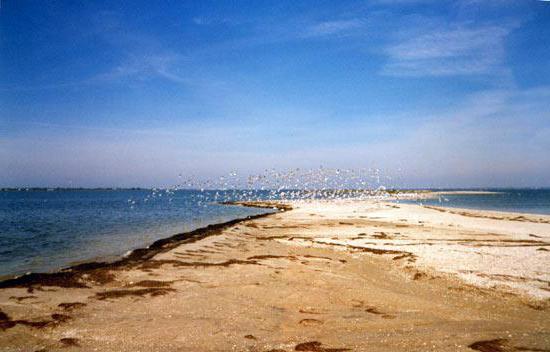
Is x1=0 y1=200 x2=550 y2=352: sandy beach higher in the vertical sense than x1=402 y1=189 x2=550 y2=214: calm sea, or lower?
higher

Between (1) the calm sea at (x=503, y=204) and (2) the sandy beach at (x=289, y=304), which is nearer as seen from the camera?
(2) the sandy beach at (x=289, y=304)

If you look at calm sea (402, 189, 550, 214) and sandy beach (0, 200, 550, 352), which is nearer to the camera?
sandy beach (0, 200, 550, 352)

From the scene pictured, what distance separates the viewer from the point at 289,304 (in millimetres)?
7469

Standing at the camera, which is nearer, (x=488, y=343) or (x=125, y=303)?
(x=488, y=343)

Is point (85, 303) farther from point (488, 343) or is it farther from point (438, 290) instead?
point (438, 290)

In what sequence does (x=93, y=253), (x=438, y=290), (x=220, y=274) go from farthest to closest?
1. (x=93, y=253)
2. (x=220, y=274)
3. (x=438, y=290)

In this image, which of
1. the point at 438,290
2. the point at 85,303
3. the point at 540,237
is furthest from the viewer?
the point at 540,237

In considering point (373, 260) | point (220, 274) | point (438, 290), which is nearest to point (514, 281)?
point (438, 290)

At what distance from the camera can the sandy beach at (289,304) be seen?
554 centimetres

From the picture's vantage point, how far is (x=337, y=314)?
684cm

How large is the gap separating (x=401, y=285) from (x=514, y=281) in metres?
2.94

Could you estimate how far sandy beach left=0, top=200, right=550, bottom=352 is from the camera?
5539 millimetres

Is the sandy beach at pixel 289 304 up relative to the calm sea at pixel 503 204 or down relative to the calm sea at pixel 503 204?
up

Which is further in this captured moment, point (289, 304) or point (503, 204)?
point (503, 204)
